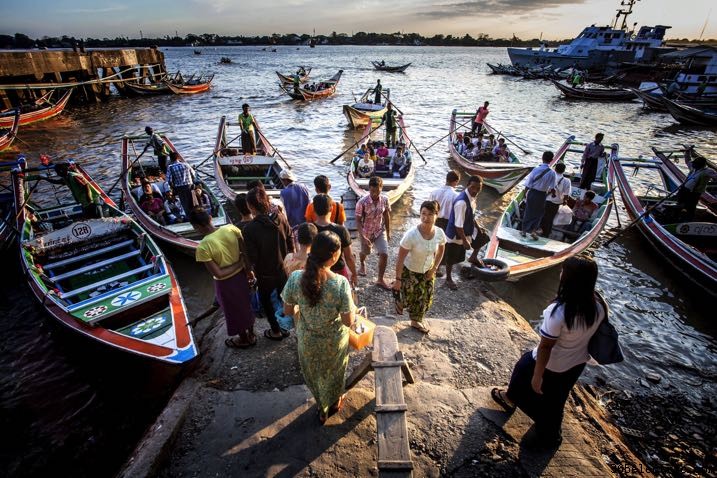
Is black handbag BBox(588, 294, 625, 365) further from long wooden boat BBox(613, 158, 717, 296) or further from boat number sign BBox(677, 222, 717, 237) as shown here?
boat number sign BBox(677, 222, 717, 237)

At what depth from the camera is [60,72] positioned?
24734 mm

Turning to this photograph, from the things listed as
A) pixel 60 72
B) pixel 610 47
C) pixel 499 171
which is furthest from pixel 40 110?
pixel 610 47

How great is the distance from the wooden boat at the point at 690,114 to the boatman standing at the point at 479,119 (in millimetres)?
16890

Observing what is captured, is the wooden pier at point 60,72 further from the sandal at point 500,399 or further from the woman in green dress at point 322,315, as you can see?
the sandal at point 500,399

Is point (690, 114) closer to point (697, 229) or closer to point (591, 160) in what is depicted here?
point (591, 160)

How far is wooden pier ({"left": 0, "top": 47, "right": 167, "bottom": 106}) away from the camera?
67.8 feet

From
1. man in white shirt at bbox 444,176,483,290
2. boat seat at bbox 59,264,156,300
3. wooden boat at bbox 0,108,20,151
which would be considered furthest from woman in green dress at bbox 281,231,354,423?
wooden boat at bbox 0,108,20,151

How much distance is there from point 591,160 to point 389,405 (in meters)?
9.97

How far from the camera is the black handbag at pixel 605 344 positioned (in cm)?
262

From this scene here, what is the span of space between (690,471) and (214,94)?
133ft

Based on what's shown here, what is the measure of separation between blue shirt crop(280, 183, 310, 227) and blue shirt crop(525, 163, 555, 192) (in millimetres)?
4319

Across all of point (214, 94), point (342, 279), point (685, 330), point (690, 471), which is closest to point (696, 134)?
point (685, 330)

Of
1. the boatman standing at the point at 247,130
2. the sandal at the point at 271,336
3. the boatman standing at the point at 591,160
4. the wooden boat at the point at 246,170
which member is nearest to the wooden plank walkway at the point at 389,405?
the sandal at the point at 271,336

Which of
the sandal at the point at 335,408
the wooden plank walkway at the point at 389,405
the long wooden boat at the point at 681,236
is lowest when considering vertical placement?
the long wooden boat at the point at 681,236
